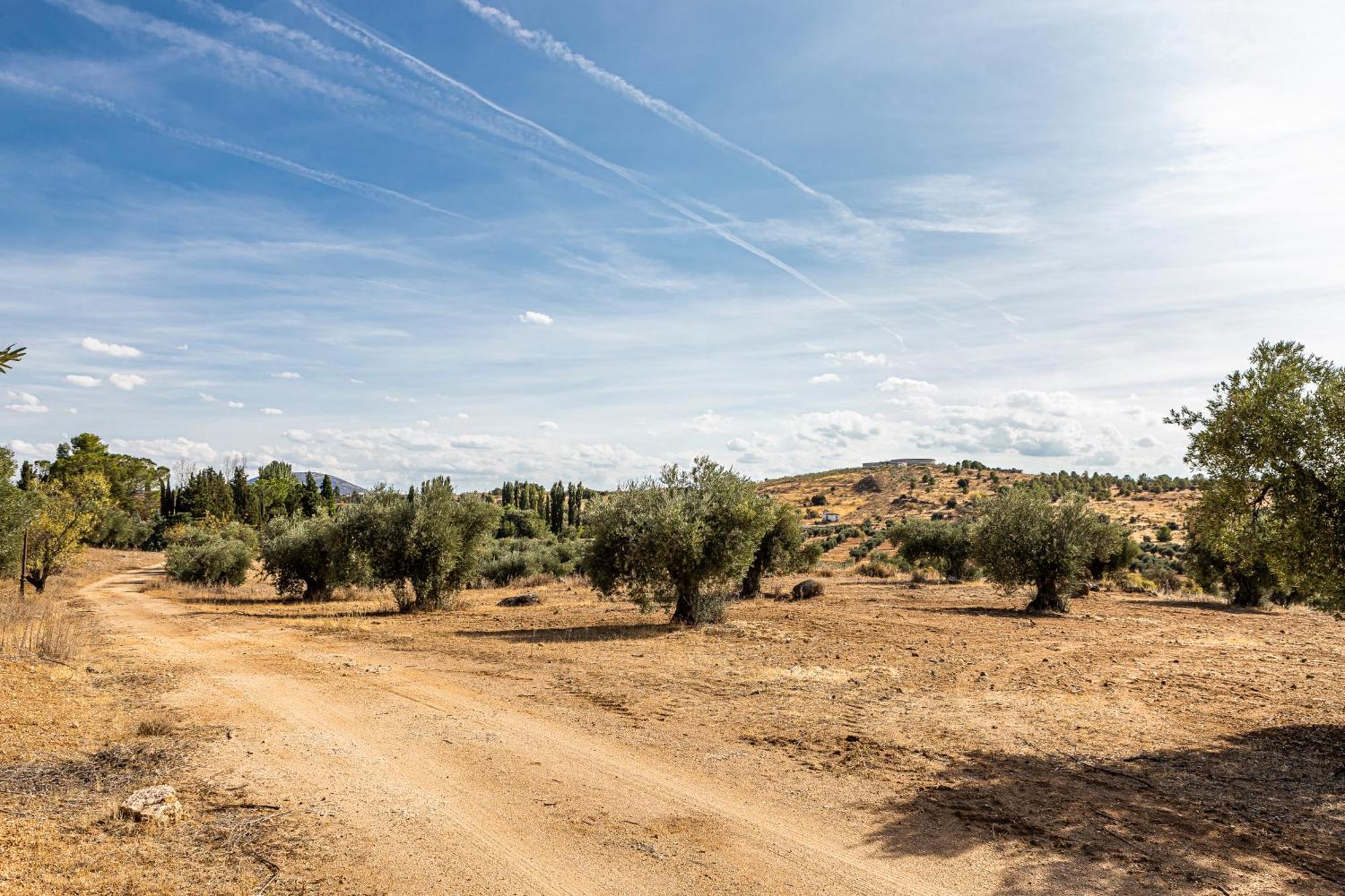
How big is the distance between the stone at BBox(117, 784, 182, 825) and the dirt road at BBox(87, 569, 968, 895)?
0.80 metres

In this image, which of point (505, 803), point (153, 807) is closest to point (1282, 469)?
point (505, 803)

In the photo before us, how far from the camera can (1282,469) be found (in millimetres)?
9859

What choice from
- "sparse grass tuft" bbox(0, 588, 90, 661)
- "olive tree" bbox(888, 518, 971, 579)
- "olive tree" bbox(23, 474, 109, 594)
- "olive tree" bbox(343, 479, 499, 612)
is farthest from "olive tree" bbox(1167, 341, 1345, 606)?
"olive tree" bbox(23, 474, 109, 594)

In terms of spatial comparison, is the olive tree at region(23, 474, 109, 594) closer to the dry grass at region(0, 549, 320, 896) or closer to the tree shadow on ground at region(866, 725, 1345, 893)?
the dry grass at region(0, 549, 320, 896)

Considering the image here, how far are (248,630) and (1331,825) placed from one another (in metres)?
25.4

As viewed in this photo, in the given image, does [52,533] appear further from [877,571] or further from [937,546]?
[937,546]

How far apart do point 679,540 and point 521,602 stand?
1250 cm

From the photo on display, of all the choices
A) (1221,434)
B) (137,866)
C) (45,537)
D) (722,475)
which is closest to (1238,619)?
(722,475)

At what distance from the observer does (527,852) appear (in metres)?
6.80

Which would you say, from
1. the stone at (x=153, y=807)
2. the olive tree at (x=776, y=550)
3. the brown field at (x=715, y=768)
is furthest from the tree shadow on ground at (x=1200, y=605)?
the stone at (x=153, y=807)

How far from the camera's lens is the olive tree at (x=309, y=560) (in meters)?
31.9

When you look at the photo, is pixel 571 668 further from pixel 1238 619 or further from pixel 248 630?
pixel 1238 619

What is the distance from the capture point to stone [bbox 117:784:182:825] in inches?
279

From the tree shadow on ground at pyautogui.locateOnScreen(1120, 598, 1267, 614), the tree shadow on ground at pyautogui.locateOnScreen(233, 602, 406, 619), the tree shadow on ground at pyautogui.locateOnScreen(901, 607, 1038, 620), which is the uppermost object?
the tree shadow on ground at pyautogui.locateOnScreen(1120, 598, 1267, 614)
